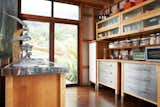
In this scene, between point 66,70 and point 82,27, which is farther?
point 82,27

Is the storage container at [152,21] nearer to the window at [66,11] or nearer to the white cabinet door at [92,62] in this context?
the white cabinet door at [92,62]

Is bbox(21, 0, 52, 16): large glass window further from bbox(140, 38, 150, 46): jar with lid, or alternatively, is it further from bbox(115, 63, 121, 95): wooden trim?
bbox(140, 38, 150, 46): jar with lid

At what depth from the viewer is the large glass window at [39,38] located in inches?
179

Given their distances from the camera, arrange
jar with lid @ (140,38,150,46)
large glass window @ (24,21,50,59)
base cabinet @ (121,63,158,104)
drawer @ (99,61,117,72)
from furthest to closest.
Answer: large glass window @ (24,21,50,59)
drawer @ (99,61,117,72)
jar with lid @ (140,38,150,46)
base cabinet @ (121,63,158,104)

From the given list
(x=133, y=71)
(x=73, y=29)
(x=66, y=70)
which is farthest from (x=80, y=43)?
(x=66, y=70)

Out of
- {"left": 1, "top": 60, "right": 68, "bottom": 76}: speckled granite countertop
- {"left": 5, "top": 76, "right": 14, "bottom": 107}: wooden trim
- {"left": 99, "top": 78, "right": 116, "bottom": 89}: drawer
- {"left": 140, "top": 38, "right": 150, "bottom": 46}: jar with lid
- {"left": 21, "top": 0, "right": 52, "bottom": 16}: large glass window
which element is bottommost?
{"left": 99, "top": 78, "right": 116, "bottom": 89}: drawer

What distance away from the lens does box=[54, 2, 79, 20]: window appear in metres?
4.84

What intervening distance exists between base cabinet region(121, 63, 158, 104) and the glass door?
1.94 meters

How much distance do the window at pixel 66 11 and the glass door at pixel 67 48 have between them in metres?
0.28

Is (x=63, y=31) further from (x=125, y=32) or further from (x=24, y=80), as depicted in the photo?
(x=24, y=80)

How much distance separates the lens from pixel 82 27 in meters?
5.17

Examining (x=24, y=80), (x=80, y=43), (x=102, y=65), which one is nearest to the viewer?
(x=24, y=80)

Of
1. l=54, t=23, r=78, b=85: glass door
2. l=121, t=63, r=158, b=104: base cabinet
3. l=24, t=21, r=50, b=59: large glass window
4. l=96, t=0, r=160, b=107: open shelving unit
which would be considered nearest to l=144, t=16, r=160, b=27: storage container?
l=96, t=0, r=160, b=107: open shelving unit

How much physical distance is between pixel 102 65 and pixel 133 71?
127 cm
